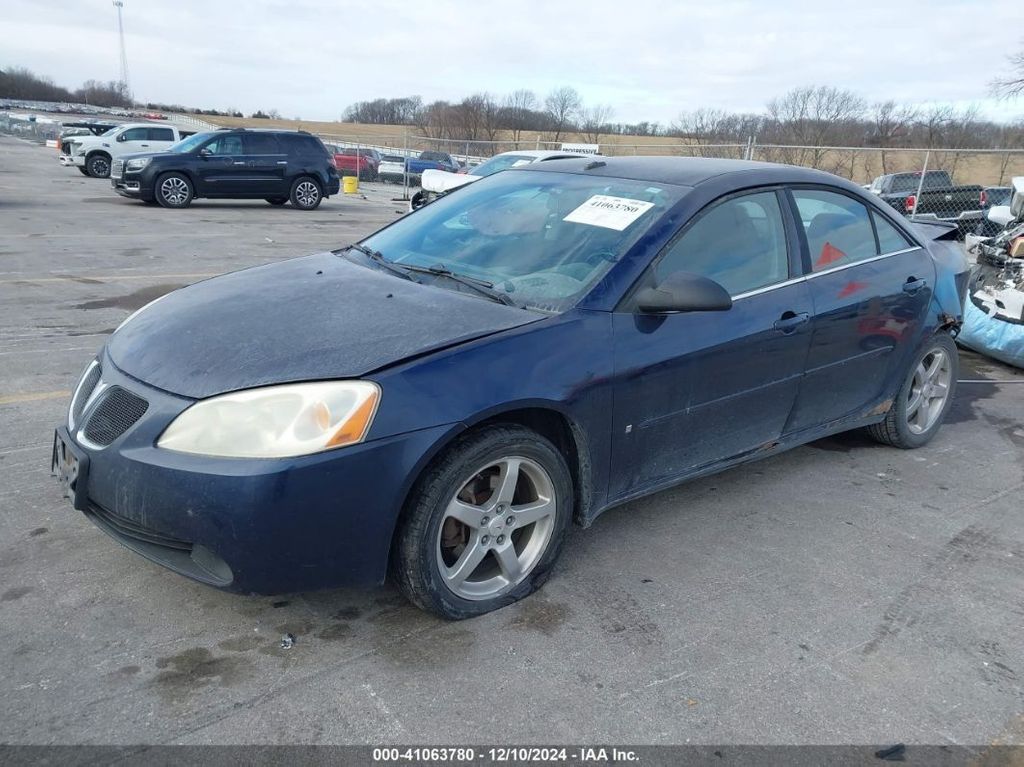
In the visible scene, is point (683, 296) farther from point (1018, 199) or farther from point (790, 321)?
point (1018, 199)

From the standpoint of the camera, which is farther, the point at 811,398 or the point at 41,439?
the point at 41,439

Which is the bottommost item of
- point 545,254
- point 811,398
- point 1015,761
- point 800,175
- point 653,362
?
point 1015,761

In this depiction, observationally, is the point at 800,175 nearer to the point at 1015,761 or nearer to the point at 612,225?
the point at 612,225

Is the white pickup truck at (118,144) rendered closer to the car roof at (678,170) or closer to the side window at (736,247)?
the car roof at (678,170)

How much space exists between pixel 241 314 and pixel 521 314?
3.53 feet

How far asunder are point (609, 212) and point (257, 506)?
197 centimetres

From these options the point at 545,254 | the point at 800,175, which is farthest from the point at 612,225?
the point at 800,175

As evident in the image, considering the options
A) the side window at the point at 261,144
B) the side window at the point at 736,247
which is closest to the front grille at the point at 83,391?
the side window at the point at 736,247

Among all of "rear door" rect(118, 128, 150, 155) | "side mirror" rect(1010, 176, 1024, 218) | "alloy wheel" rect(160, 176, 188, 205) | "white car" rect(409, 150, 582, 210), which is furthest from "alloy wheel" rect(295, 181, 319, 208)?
"side mirror" rect(1010, 176, 1024, 218)

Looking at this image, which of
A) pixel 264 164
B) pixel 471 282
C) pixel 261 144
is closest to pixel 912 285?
pixel 471 282

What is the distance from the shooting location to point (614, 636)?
2.87m

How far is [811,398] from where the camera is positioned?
3996 mm

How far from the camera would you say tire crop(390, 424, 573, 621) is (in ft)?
8.83

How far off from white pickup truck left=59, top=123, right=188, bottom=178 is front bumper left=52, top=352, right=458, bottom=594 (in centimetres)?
2520
